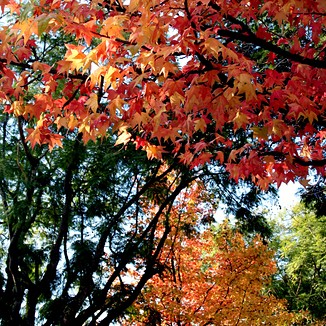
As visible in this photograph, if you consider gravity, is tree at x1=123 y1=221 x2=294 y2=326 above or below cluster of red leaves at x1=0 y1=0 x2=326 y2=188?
above

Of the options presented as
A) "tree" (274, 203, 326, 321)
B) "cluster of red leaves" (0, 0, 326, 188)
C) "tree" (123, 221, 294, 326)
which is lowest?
"cluster of red leaves" (0, 0, 326, 188)

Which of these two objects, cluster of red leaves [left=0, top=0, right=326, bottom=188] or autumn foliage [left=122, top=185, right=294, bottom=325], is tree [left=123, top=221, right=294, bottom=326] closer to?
autumn foliage [left=122, top=185, right=294, bottom=325]

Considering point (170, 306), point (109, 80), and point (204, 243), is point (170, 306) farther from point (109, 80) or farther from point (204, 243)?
point (109, 80)

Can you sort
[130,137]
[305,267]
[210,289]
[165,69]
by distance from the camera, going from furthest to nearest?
[305,267]
[210,289]
[130,137]
[165,69]

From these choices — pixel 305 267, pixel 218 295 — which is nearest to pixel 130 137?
pixel 218 295

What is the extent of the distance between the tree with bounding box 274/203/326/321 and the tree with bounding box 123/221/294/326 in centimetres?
738

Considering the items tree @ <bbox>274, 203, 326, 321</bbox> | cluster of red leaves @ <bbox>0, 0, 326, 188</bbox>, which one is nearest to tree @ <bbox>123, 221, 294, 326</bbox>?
tree @ <bbox>274, 203, 326, 321</bbox>

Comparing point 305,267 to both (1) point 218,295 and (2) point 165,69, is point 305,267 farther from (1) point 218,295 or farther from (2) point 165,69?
(2) point 165,69

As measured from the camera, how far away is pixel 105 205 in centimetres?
1092

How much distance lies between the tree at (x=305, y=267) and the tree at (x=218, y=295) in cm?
738

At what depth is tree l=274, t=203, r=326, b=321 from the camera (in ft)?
66.1

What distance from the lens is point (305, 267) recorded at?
2109 cm

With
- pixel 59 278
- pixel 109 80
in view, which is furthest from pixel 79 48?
pixel 59 278

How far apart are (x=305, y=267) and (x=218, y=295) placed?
978 centimetres
